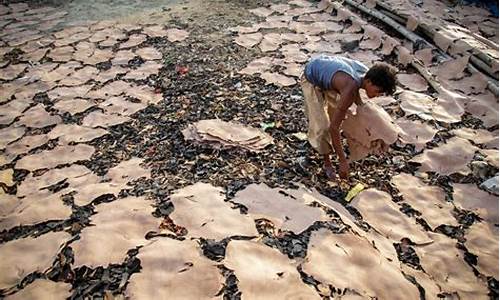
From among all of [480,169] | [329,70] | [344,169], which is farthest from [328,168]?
[480,169]

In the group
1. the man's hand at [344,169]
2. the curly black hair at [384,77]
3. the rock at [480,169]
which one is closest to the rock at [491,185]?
the rock at [480,169]

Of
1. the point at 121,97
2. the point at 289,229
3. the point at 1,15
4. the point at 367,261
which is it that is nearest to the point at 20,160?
the point at 121,97

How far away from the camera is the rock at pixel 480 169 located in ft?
8.00

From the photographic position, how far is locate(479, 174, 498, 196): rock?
231 cm

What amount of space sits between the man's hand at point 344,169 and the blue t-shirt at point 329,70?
0.47 metres

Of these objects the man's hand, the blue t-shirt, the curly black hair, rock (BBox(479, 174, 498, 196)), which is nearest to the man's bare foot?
the man's hand

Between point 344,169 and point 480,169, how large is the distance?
2.96ft

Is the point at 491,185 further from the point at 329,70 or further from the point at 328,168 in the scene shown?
the point at 329,70

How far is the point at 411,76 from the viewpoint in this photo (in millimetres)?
3492

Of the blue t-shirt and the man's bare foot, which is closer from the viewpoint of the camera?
the blue t-shirt

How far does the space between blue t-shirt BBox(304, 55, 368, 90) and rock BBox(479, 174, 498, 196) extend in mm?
1039

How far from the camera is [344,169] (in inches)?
92.8

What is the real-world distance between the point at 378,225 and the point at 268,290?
874 mm

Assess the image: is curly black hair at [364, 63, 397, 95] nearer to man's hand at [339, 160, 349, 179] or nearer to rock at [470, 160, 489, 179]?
man's hand at [339, 160, 349, 179]
